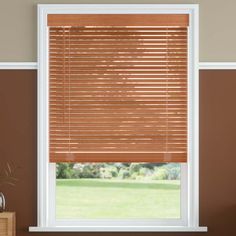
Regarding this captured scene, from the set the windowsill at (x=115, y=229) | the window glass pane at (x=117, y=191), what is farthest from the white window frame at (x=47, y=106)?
the window glass pane at (x=117, y=191)

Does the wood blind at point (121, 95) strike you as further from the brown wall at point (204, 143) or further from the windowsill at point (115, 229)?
the windowsill at point (115, 229)

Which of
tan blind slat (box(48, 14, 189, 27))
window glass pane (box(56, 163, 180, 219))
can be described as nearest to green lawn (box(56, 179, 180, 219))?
window glass pane (box(56, 163, 180, 219))

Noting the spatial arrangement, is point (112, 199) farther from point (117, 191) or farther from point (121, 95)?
point (121, 95)

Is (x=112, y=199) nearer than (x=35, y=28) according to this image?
No

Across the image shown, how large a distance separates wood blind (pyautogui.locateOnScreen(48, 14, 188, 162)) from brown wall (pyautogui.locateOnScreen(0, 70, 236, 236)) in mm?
175

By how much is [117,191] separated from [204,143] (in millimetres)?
855

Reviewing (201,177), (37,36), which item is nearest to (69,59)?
(37,36)

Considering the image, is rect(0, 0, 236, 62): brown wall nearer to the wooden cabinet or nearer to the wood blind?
the wood blind

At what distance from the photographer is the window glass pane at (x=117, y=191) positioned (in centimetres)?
588

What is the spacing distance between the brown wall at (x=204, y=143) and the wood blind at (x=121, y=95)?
17cm

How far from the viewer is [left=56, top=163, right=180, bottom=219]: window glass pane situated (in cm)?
588

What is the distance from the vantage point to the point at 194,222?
18.7 feet

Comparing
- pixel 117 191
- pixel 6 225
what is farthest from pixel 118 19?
pixel 6 225

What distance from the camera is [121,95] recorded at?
5.70 meters
